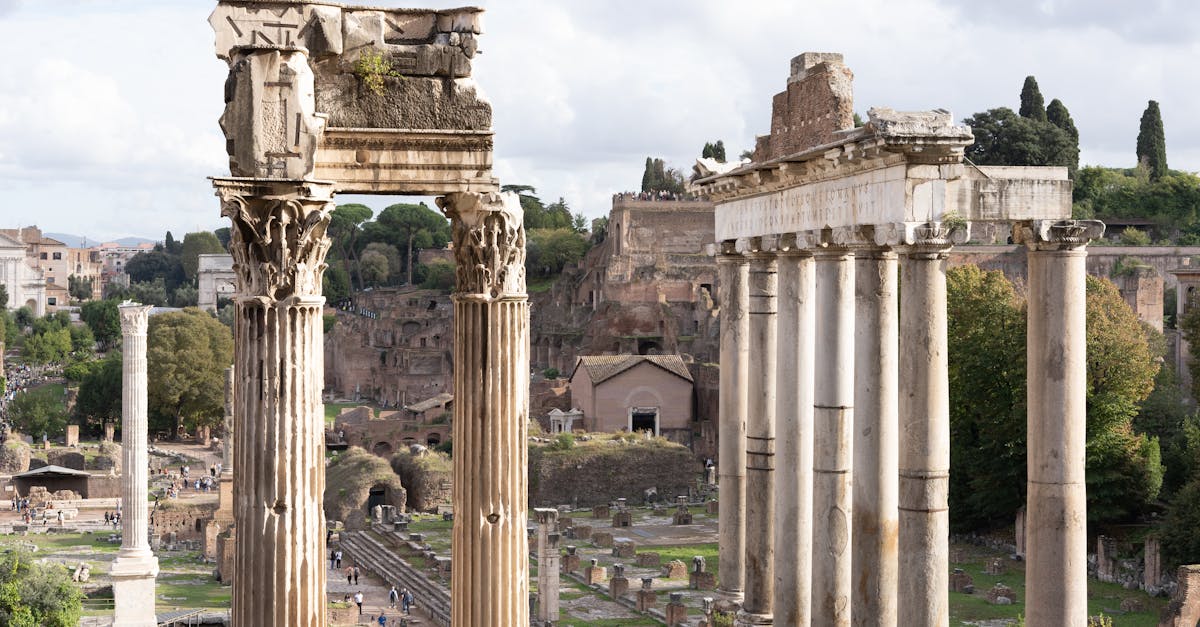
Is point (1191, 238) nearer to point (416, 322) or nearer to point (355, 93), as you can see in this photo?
point (416, 322)

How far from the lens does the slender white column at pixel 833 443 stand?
1058 centimetres

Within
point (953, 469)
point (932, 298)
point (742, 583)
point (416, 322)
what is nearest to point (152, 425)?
point (416, 322)

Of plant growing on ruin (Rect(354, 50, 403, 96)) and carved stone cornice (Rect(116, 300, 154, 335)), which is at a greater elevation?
plant growing on ruin (Rect(354, 50, 403, 96))

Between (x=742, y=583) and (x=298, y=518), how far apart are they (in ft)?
25.9

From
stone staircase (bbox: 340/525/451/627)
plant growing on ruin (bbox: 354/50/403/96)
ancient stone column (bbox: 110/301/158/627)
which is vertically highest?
plant growing on ruin (bbox: 354/50/403/96)

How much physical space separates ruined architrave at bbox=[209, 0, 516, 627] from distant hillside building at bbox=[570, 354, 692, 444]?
3966 cm

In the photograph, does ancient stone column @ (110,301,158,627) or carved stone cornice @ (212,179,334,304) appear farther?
ancient stone column @ (110,301,158,627)

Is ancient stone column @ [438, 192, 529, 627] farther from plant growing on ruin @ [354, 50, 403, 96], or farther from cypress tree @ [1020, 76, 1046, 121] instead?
cypress tree @ [1020, 76, 1046, 121]

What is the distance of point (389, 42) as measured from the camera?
21.5 ft

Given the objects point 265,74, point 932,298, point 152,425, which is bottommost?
point 152,425

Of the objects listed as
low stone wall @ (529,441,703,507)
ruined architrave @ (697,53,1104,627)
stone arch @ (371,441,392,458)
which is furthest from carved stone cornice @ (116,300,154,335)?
stone arch @ (371,441,392,458)

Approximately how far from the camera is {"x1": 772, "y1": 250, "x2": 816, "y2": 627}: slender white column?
37.6ft

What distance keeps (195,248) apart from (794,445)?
105126 millimetres

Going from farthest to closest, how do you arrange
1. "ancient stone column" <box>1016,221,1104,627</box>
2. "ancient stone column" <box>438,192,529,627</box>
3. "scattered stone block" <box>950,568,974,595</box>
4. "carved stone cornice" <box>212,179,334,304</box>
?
1. "scattered stone block" <box>950,568,974,595</box>
2. "ancient stone column" <box>1016,221,1104,627</box>
3. "ancient stone column" <box>438,192,529,627</box>
4. "carved stone cornice" <box>212,179,334,304</box>
